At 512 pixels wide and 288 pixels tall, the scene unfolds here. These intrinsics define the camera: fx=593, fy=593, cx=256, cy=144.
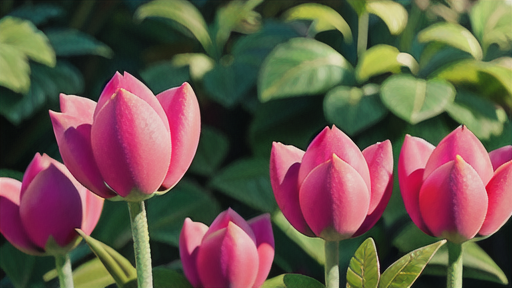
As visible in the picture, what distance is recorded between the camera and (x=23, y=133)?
0.96m

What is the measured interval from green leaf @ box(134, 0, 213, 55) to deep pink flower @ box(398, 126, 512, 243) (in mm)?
661

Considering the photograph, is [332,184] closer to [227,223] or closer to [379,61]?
[227,223]

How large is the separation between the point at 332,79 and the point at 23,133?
513 millimetres

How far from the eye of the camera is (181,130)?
32 centimetres

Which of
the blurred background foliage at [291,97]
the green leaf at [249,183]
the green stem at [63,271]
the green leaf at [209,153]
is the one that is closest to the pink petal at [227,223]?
the green stem at [63,271]

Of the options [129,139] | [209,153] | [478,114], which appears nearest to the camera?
[129,139]

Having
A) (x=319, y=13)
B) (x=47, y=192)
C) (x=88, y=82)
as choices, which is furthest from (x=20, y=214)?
Answer: (x=88, y=82)

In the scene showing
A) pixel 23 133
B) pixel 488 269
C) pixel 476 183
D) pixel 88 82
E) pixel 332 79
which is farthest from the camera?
pixel 88 82

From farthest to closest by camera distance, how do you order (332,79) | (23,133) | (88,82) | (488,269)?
(88,82) < (23,133) < (332,79) < (488,269)

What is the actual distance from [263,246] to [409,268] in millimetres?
90

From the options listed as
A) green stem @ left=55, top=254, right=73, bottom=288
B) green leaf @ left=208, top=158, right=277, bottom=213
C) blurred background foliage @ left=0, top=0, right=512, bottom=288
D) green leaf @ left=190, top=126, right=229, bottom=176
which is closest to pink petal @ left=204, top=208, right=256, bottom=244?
green stem @ left=55, top=254, right=73, bottom=288

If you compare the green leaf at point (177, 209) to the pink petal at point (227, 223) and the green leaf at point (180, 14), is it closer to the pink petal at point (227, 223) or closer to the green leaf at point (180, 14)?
the green leaf at point (180, 14)

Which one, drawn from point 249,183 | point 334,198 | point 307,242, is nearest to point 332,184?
point 334,198

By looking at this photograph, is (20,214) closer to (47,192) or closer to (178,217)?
(47,192)
